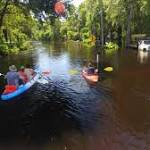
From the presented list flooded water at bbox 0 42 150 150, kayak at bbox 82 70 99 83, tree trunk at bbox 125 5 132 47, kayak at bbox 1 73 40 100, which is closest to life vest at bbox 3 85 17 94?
kayak at bbox 1 73 40 100

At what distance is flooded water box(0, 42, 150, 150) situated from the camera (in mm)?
13008

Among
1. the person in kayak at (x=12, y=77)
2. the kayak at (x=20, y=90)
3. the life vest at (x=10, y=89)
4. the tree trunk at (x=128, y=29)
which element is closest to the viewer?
the kayak at (x=20, y=90)

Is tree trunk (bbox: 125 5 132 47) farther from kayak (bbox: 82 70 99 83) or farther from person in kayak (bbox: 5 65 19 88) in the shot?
person in kayak (bbox: 5 65 19 88)

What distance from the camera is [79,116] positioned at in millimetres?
16391

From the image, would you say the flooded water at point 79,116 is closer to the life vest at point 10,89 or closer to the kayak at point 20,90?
the kayak at point 20,90

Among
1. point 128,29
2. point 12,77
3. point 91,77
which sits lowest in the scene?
point 91,77

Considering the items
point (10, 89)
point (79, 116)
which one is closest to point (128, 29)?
point (10, 89)

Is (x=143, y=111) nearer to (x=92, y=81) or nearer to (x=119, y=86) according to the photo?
(x=119, y=86)

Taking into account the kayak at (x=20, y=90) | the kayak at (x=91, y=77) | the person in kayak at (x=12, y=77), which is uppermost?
the person in kayak at (x=12, y=77)

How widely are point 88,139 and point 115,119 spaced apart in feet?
9.61

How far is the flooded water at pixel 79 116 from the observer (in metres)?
13.0

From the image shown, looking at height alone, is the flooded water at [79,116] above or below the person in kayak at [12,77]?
below

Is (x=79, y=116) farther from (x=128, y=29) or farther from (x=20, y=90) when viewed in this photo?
(x=128, y=29)

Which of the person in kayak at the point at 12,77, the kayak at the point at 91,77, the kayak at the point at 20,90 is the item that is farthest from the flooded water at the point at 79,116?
the person in kayak at the point at 12,77
